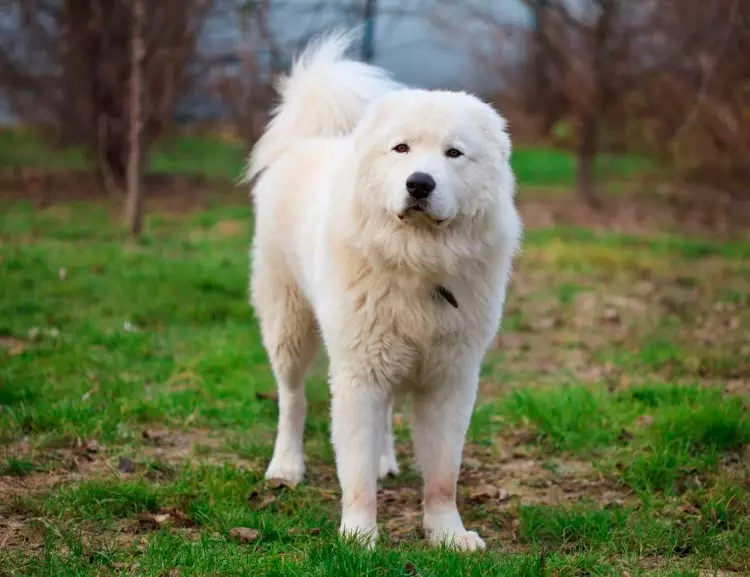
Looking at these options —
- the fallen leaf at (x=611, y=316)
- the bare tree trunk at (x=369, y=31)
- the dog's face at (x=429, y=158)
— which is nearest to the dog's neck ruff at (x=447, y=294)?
the dog's face at (x=429, y=158)

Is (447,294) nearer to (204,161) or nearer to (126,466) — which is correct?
(126,466)

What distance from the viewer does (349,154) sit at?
11.3 feet

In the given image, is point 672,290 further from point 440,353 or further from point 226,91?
point 226,91

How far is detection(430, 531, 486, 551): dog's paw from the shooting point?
3143mm

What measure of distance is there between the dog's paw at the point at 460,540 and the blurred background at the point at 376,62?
807 centimetres

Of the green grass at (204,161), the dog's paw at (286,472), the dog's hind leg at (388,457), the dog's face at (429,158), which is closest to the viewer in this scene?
the dog's face at (429,158)

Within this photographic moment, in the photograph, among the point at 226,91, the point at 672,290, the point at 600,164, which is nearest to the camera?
the point at 672,290

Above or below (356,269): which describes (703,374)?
below

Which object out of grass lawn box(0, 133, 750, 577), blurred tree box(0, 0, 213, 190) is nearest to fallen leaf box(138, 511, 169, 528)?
grass lawn box(0, 133, 750, 577)

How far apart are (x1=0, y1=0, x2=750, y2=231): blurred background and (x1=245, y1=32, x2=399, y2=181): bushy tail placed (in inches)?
238

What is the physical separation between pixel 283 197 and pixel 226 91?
10.0 meters

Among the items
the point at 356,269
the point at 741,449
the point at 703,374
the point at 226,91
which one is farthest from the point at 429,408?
the point at 226,91

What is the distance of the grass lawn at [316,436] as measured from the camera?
9.79ft

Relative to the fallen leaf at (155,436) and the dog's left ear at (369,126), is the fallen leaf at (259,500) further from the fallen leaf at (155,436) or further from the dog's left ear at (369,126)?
the dog's left ear at (369,126)
